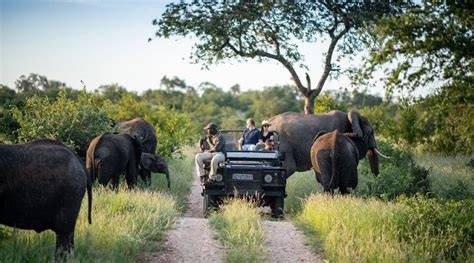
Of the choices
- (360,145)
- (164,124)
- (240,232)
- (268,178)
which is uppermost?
(360,145)

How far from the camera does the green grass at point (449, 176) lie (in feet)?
54.9

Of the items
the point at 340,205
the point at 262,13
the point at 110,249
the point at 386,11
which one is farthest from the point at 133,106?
the point at 110,249

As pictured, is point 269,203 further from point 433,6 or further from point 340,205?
point 433,6

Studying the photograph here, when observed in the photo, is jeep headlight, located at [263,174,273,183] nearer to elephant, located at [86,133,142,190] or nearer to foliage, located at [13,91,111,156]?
elephant, located at [86,133,142,190]

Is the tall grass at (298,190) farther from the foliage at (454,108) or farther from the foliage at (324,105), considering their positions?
the foliage at (324,105)

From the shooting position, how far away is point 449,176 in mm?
20906

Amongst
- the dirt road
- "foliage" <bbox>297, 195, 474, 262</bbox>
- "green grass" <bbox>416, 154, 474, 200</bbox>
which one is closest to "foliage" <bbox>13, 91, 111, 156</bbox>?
the dirt road

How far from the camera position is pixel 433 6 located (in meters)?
10.2

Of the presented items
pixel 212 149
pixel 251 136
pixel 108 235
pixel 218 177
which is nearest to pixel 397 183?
pixel 251 136

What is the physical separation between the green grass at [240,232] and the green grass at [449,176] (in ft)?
15.7

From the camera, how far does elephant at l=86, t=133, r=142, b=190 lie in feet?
54.3

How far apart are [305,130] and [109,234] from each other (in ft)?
37.6

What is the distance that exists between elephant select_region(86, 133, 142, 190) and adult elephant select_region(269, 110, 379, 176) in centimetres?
520

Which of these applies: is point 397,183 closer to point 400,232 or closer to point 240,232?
point 400,232
